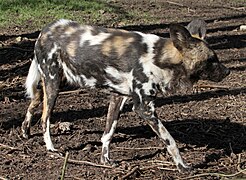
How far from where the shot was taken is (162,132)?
4375 mm

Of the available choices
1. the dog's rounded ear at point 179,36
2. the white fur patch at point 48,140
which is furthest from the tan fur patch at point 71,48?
the dog's rounded ear at point 179,36

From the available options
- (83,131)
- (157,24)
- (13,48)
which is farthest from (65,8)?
(83,131)

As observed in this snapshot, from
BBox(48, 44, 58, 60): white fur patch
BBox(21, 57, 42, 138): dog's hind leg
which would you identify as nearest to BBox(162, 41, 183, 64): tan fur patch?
BBox(48, 44, 58, 60): white fur patch

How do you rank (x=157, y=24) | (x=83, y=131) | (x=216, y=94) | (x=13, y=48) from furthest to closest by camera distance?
1. (x=157, y=24)
2. (x=13, y=48)
3. (x=216, y=94)
4. (x=83, y=131)

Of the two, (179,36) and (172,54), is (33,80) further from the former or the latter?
(179,36)

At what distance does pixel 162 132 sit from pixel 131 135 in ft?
2.73

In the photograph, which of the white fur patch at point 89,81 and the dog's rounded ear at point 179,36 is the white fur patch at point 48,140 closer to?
the white fur patch at point 89,81

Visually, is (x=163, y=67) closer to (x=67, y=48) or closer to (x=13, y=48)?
(x=67, y=48)

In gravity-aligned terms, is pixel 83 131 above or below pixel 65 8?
above

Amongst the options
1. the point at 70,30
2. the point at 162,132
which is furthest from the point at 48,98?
the point at 162,132

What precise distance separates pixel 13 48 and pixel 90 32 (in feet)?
14.4

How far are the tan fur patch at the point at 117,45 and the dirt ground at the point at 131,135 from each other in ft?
2.63

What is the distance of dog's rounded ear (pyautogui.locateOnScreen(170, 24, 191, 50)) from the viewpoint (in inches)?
170

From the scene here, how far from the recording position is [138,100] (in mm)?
4445
